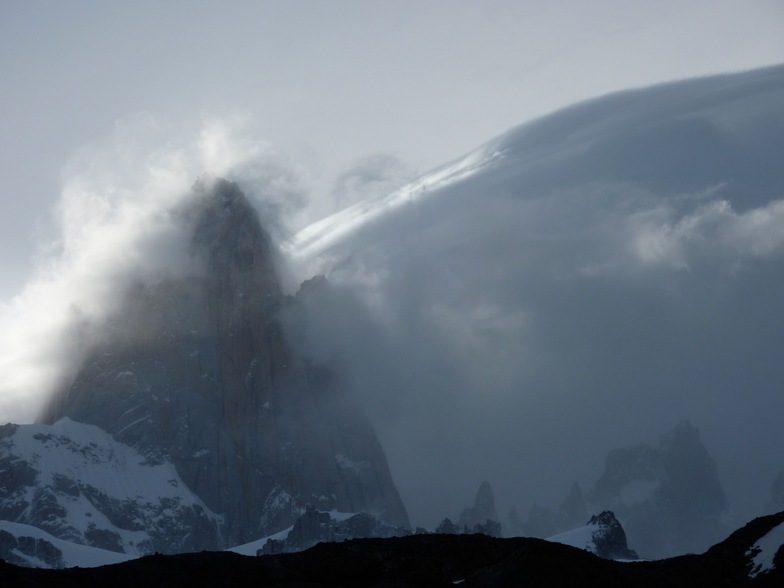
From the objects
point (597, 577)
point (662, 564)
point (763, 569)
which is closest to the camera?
point (597, 577)

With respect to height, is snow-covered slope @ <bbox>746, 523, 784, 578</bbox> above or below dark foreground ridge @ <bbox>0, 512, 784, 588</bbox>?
below

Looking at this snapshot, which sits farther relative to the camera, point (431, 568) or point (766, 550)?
point (766, 550)

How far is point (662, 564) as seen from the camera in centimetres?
13800

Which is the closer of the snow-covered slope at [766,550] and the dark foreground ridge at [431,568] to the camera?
the dark foreground ridge at [431,568]

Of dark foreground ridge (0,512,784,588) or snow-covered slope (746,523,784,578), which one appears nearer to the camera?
dark foreground ridge (0,512,784,588)

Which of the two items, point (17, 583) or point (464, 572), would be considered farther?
point (464, 572)

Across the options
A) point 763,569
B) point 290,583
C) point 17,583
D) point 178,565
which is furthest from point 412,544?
point 17,583

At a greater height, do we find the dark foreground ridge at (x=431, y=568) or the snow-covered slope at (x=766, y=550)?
the dark foreground ridge at (x=431, y=568)

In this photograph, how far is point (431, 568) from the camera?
127062 millimetres

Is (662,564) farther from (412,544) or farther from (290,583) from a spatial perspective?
(290,583)

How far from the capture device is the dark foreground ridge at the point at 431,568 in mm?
113938

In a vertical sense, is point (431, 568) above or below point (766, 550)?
above

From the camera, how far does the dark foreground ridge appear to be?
11394cm

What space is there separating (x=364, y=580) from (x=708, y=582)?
36.8 m
